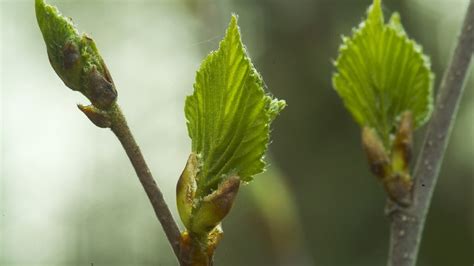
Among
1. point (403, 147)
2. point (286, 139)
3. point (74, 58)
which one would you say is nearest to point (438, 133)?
point (403, 147)

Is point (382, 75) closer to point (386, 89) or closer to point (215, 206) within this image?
point (386, 89)

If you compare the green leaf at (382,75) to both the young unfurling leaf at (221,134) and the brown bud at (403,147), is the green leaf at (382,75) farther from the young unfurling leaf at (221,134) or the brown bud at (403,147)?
the young unfurling leaf at (221,134)

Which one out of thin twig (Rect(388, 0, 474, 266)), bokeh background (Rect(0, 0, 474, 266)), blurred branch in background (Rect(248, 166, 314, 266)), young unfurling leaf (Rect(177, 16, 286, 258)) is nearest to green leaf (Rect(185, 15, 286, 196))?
young unfurling leaf (Rect(177, 16, 286, 258))

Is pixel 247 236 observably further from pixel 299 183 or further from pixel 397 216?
pixel 397 216

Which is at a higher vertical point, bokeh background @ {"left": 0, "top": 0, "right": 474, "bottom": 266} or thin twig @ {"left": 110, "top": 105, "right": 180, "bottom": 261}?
bokeh background @ {"left": 0, "top": 0, "right": 474, "bottom": 266}

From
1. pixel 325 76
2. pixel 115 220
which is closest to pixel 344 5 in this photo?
pixel 325 76

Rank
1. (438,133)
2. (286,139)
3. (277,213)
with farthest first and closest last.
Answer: (286,139), (277,213), (438,133)

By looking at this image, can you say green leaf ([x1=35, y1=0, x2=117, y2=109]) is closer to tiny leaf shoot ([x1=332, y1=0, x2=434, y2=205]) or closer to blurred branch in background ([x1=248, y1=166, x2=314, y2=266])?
tiny leaf shoot ([x1=332, y1=0, x2=434, y2=205])
